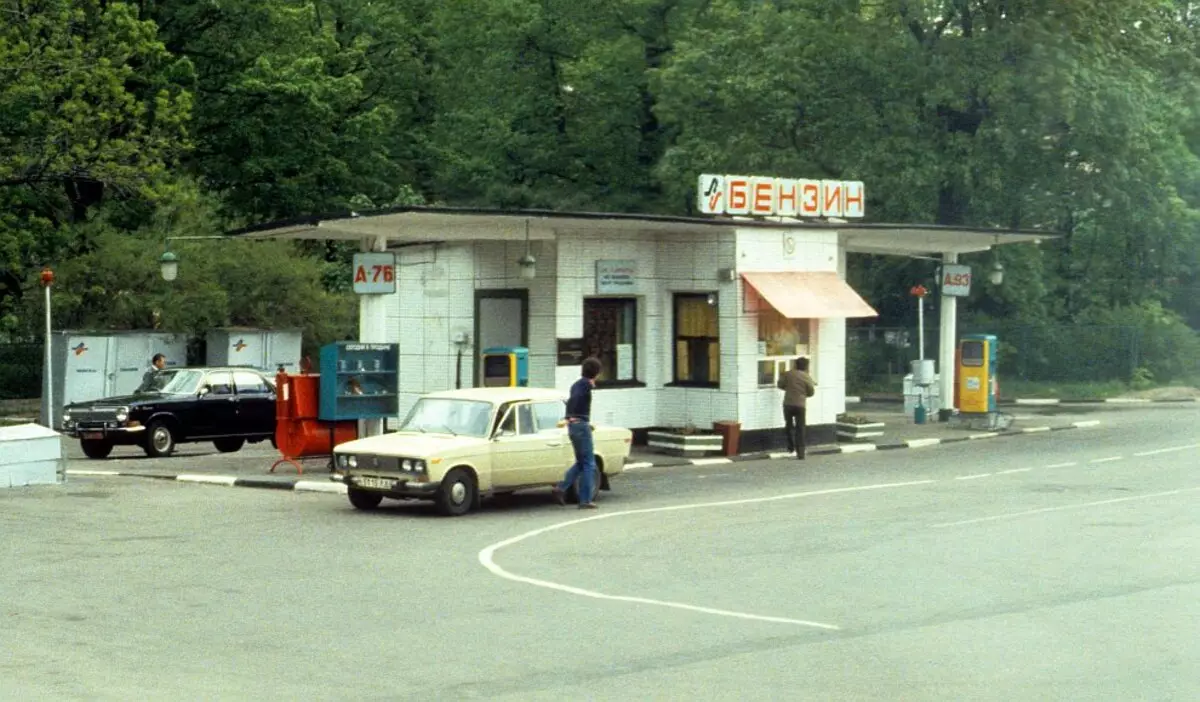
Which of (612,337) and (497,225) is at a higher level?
(497,225)

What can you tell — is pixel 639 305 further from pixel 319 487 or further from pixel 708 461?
pixel 319 487

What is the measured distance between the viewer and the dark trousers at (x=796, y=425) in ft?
103

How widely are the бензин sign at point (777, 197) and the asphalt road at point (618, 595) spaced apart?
8.15 meters

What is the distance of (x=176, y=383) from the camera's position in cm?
3428

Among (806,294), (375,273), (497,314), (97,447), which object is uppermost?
(375,273)

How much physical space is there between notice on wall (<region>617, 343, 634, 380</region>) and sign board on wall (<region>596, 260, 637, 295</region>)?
3.26ft

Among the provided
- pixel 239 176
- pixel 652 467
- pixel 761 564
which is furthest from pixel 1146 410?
pixel 761 564

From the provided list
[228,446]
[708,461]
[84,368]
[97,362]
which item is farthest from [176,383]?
[708,461]

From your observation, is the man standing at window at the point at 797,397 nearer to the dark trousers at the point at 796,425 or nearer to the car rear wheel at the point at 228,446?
the dark trousers at the point at 796,425

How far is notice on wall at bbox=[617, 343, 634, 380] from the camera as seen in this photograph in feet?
108

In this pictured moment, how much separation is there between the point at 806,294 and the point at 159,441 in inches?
469

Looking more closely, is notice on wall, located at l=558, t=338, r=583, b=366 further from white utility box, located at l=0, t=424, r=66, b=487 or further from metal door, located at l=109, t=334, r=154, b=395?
metal door, located at l=109, t=334, r=154, b=395

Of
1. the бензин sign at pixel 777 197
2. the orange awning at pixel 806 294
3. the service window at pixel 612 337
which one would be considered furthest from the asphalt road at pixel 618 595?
the бензин sign at pixel 777 197

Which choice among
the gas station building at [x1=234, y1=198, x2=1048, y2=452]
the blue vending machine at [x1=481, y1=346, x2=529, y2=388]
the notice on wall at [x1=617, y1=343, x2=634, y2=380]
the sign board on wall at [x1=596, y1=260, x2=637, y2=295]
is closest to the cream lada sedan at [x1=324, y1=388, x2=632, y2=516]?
the blue vending machine at [x1=481, y1=346, x2=529, y2=388]
